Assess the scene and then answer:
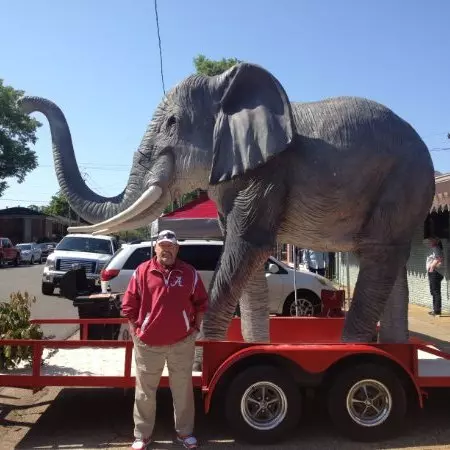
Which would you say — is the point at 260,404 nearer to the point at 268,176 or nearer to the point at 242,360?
the point at 242,360

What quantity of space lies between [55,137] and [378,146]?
280cm

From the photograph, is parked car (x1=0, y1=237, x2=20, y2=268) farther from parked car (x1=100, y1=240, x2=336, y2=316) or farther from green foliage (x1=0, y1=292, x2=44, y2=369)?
green foliage (x1=0, y1=292, x2=44, y2=369)

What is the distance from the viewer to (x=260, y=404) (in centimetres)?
453

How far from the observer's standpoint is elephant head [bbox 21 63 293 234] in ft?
16.1

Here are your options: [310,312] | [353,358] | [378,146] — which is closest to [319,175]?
[378,146]

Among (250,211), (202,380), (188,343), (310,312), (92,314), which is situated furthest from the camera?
(310,312)

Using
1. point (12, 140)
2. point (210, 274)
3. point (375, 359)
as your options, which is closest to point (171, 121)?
point (375, 359)

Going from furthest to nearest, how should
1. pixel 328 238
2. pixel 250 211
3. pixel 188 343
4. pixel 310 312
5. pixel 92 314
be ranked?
pixel 310 312 → pixel 92 314 → pixel 328 238 → pixel 250 211 → pixel 188 343

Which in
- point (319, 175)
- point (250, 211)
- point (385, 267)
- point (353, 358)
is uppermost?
point (319, 175)

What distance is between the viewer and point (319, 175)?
4.95 metres

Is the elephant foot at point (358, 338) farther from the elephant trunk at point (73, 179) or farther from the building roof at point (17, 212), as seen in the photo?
the building roof at point (17, 212)

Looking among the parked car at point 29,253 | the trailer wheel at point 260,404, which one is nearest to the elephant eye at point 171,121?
the trailer wheel at point 260,404

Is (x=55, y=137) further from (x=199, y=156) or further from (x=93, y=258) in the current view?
(x=93, y=258)

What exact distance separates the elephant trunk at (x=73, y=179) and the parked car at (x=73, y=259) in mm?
11633
